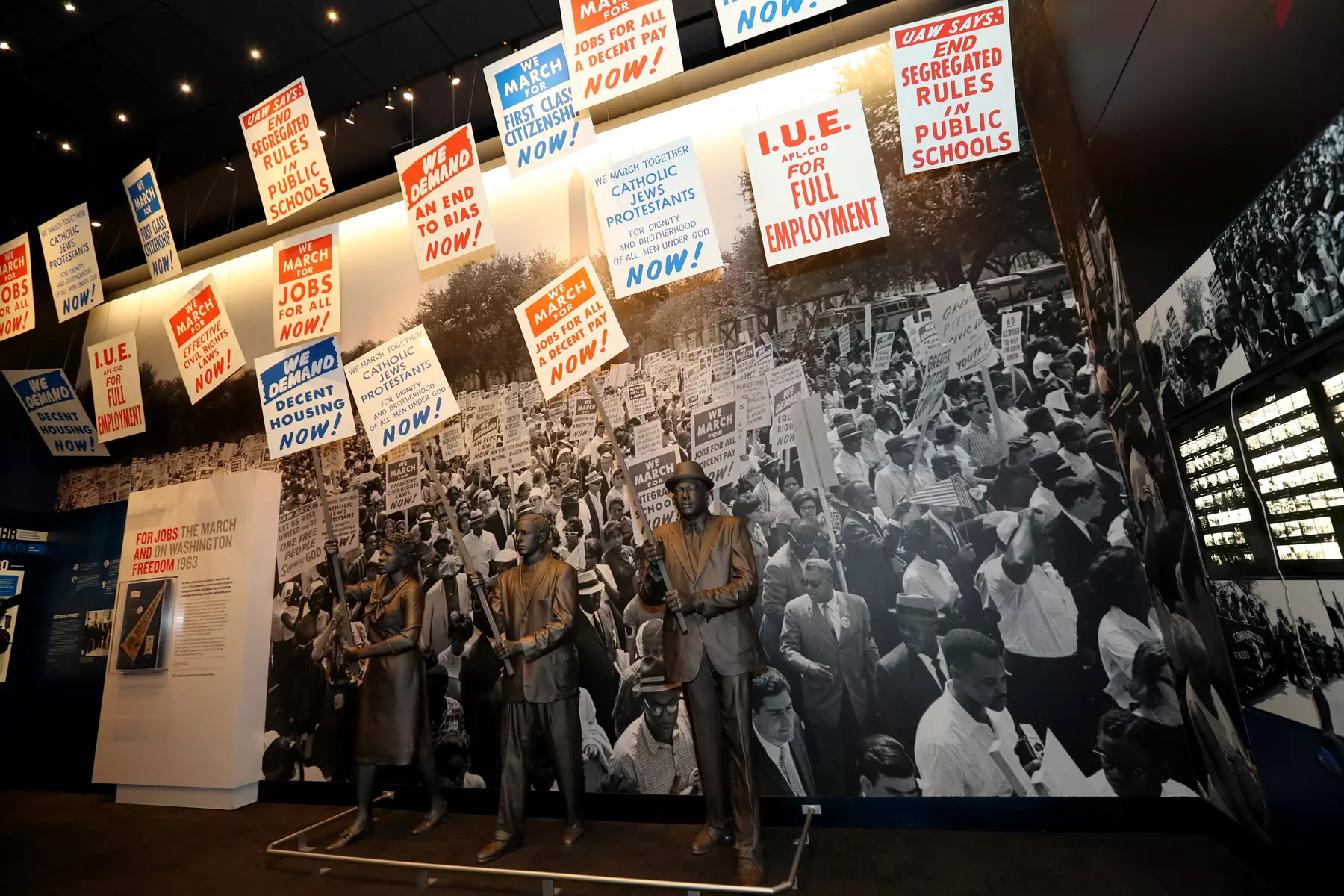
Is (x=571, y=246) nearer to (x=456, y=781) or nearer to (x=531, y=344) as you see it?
(x=531, y=344)

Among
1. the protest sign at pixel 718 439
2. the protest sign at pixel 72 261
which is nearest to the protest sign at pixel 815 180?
the protest sign at pixel 718 439

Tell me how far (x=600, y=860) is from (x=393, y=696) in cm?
159

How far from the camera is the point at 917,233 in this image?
159 inches

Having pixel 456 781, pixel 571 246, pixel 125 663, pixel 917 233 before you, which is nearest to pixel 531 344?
pixel 571 246

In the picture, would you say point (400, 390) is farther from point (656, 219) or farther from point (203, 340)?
point (656, 219)

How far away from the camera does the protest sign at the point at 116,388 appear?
222 inches

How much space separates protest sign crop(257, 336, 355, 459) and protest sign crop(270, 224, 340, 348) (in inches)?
6.2

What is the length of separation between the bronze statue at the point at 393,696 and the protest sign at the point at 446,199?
196 centimetres

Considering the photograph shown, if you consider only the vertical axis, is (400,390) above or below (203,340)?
below

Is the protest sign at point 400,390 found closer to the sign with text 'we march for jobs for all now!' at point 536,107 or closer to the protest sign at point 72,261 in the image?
the sign with text 'we march for jobs for all now!' at point 536,107

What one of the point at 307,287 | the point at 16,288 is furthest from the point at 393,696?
the point at 16,288

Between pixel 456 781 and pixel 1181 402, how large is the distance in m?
4.79

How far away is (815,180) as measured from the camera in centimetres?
368

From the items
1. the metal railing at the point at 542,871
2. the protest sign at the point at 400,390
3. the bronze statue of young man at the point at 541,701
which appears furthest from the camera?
the protest sign at the point at 400,390
